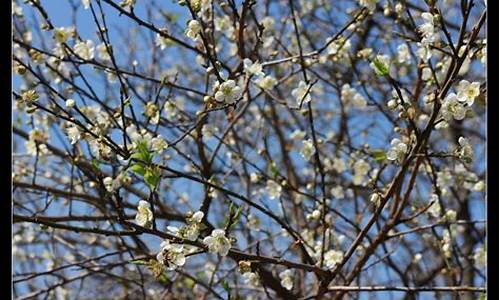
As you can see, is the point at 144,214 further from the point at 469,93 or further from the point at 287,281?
the point at 287,281

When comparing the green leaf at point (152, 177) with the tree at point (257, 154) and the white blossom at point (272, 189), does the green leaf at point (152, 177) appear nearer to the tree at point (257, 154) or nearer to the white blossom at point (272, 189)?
the tree at point (257, 154)

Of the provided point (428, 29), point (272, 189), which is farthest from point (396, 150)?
point (272, 189)

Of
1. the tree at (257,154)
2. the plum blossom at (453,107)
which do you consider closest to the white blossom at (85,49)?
the tree at (257,154)

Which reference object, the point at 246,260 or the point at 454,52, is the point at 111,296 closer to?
the point at 246,260

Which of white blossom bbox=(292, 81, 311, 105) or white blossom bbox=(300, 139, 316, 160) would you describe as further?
white blossom bbox=(300, 139, 316, 160)

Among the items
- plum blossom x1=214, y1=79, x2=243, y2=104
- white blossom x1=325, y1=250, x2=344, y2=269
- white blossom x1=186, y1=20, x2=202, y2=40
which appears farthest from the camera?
white blossom x1=325, y1=250, x2=344, y2=269

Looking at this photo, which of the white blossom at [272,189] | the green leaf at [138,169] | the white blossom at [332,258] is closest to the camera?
the green leaf at [138,169]

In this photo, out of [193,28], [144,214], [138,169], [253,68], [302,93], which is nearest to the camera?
[138,169]

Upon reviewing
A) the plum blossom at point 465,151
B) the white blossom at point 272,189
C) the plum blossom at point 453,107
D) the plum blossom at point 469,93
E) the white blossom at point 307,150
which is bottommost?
the plum blossom at point 465,151

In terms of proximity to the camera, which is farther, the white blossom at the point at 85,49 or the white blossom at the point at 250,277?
the white blossom at the point at 85,49

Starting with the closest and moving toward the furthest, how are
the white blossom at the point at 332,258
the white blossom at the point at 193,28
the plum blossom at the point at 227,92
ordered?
the plum blossom at the point at 227,92 < the white blossom at the point at 193,28 < the white blossom at the point at 332,258

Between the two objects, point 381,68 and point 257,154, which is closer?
point 381,68

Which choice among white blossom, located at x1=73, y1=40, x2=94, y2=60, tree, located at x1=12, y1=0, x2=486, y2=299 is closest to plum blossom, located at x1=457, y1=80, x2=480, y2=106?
tree, located at x1=12, y1=0, x2=486, y2=299

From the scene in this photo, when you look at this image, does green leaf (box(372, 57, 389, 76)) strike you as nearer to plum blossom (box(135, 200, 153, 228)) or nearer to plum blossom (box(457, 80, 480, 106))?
plum blossom (box(457, 80, 480, 106))
